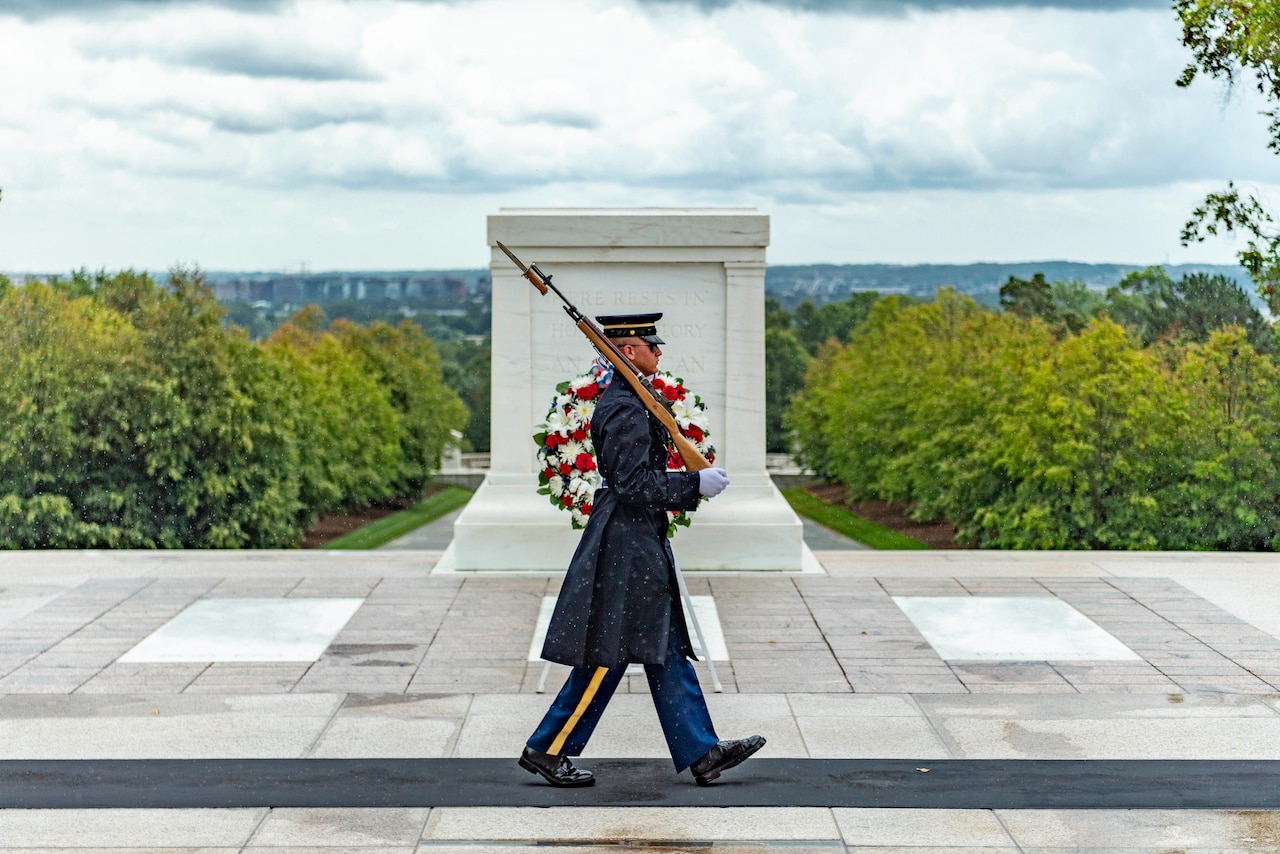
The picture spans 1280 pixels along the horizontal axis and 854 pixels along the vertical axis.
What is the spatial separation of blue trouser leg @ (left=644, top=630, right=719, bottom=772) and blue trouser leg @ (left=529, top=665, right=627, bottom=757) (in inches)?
5.9

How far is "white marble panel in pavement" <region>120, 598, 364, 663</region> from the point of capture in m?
6.86

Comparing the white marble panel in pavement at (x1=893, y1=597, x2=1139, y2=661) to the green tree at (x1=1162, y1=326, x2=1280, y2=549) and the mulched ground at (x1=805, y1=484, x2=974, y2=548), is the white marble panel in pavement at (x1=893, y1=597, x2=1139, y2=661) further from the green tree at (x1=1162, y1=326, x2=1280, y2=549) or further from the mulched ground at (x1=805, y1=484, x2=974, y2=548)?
the mulched ground at (x1=805, y1=484, x2=974, y2=548)

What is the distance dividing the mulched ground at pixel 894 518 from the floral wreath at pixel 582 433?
47.8 ft

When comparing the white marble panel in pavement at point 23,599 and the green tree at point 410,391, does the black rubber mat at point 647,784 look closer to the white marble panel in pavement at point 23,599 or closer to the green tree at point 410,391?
the white marble panel in pavement at point 23,599

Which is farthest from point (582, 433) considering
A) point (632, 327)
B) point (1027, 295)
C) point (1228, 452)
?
point (1027, 295)

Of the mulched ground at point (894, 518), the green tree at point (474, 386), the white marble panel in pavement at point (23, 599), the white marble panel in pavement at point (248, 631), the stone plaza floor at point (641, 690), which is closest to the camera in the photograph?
the stone plaza floor at point (641, 690)

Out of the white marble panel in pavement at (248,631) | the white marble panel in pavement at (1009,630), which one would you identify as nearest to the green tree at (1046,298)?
the white marble panel in pavement at (1009,630)

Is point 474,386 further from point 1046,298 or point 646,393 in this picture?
point 646,393

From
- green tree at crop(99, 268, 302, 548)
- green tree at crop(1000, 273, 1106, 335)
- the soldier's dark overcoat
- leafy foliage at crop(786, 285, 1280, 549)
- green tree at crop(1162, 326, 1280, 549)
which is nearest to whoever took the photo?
the soldier's dark overcoat

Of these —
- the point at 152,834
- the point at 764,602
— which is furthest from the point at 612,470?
the point at 764,602

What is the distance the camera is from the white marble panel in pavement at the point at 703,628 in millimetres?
6895

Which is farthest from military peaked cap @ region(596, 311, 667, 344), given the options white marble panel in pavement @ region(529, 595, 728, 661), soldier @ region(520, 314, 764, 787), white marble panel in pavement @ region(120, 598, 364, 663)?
white marble panel in pavement @ region(120, 598, 364, 663)

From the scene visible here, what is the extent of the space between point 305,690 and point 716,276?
13.3 ft

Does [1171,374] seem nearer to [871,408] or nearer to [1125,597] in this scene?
[1125,597]
